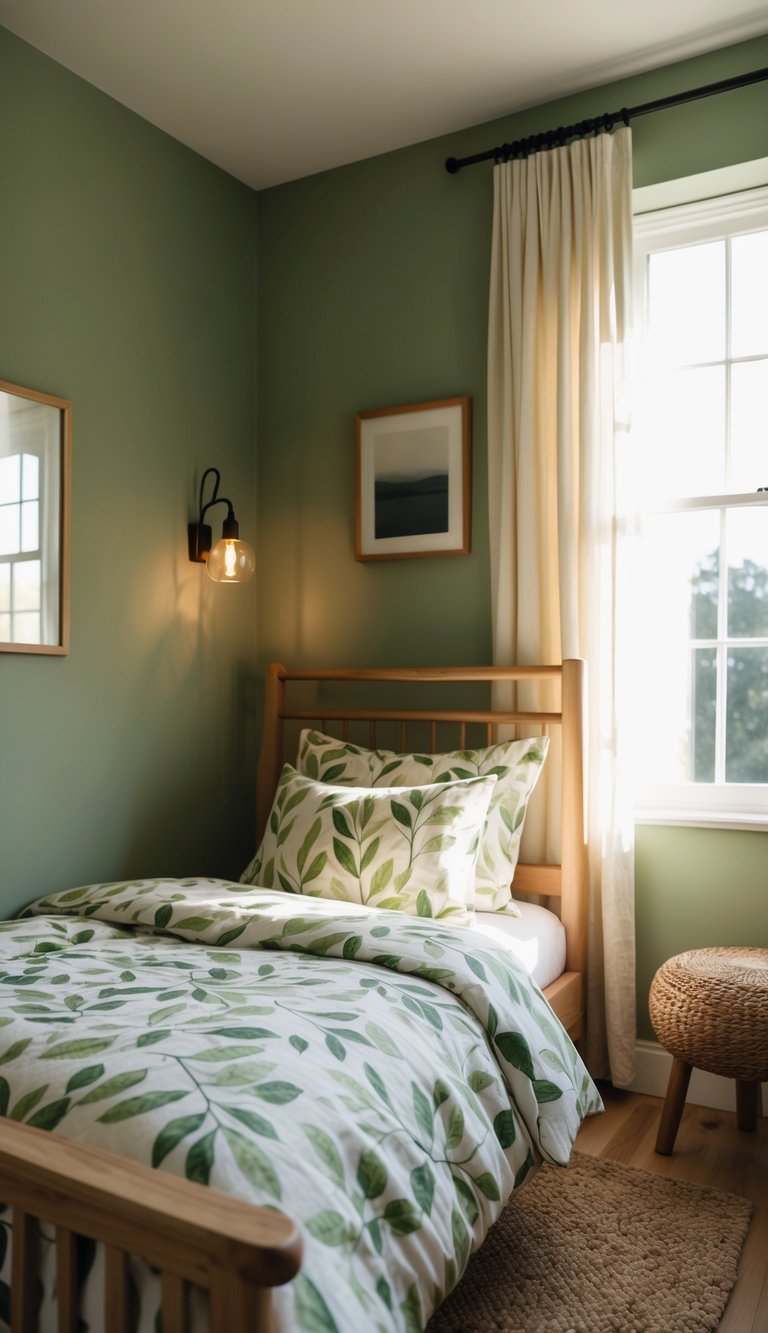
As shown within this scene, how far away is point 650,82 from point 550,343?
72 centimetres

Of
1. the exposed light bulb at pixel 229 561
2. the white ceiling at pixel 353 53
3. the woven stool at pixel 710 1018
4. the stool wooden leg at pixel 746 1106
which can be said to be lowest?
the stool wooden leg at pixel 746 1106

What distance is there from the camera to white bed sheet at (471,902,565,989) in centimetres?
225

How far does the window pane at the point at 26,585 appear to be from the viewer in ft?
8.06

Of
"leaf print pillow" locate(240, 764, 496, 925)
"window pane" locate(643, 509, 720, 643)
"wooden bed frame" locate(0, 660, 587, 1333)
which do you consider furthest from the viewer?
"window pane" locate(643, 509, 720, 643)

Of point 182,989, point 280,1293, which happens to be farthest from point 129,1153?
point 182,989

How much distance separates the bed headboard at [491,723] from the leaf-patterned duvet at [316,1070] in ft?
2.07

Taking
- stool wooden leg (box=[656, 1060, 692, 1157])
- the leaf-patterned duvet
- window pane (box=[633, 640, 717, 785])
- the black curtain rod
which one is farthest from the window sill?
the black curtain rod

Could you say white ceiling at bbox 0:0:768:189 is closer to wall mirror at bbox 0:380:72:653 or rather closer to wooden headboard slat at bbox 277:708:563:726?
wall mirror at bbox 0:380:72:653

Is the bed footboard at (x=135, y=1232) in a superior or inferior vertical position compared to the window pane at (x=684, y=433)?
inferior

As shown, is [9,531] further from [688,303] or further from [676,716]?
[688,303]

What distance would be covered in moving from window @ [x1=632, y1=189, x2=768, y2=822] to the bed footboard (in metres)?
1.92

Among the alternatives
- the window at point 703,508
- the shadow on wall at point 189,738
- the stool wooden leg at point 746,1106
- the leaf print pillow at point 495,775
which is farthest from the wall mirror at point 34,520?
the stool wooden leg at point 746,1106

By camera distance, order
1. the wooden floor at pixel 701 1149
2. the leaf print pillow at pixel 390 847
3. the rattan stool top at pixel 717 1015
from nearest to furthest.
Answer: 1. the wooden floor at pixel 701 1149
2. the rattan stool top at pixel 717 1015
3. the leaf print pillow at pixel 390 847

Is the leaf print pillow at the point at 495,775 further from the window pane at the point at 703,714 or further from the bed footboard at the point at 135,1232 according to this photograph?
the bed footboard at the point at 135,1232
